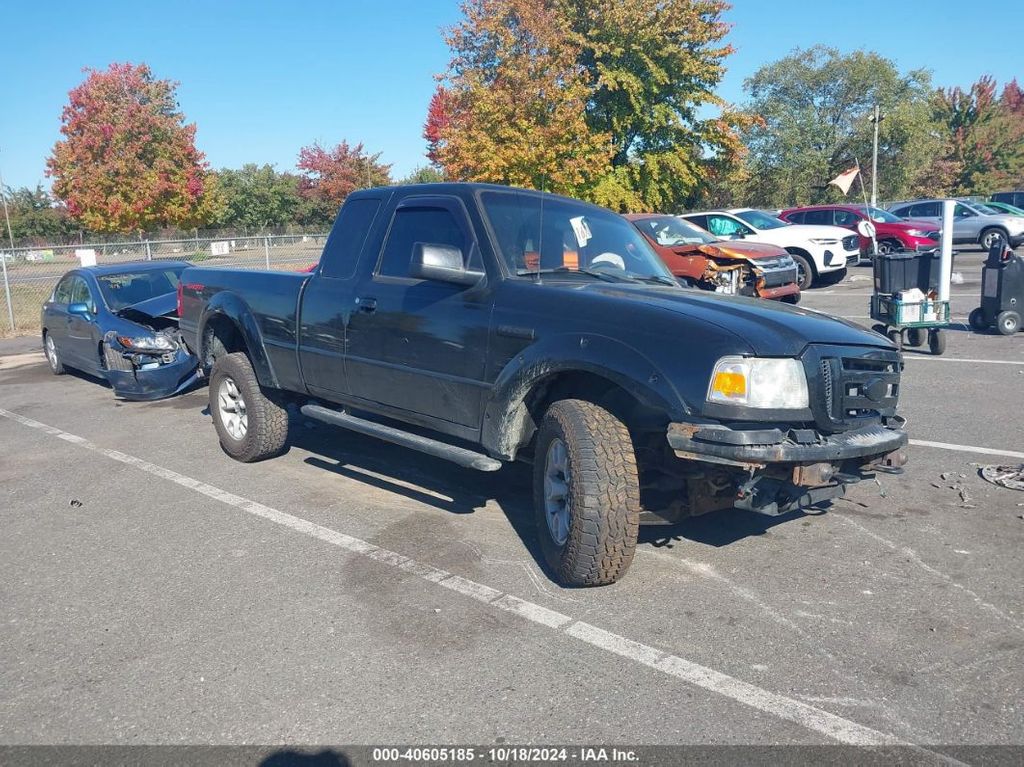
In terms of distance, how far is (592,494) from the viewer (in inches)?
151

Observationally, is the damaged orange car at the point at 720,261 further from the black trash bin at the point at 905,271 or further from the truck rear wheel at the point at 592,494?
the truck rear wheel at the point at 592,494

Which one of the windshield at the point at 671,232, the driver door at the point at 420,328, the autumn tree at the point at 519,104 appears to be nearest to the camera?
the driver door at the point at 420,328

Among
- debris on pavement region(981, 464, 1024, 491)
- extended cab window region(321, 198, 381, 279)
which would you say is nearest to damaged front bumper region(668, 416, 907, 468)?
debris on pavement region(981, 464, 1024, 491)

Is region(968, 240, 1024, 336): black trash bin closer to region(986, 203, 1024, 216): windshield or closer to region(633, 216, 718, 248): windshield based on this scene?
region(633, 216, 718, 248): windshield

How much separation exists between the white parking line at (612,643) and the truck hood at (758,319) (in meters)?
1.38

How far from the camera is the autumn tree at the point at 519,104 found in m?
23.7

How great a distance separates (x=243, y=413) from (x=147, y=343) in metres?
3.07

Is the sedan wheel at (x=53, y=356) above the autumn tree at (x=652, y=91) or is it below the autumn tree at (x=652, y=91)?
below

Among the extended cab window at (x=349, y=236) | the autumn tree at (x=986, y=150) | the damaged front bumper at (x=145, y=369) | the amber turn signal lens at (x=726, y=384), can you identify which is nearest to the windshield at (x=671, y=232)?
the damaged front bumper at (x=145, y=369)

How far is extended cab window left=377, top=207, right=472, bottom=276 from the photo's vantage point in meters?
5.06

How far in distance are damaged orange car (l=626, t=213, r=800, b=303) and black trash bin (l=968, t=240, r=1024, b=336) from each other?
3.07m

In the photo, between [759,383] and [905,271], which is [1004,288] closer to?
[905,271]

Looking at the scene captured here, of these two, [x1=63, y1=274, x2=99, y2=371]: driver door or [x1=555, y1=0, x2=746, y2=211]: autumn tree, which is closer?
[x1=63, y1=274, x2=99, y2=371]: driver door

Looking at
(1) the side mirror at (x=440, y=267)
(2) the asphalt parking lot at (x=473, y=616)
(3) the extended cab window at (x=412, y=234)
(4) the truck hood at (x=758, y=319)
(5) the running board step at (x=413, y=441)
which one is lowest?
(2) the asphalt parking lot at (x=473, y=616)
